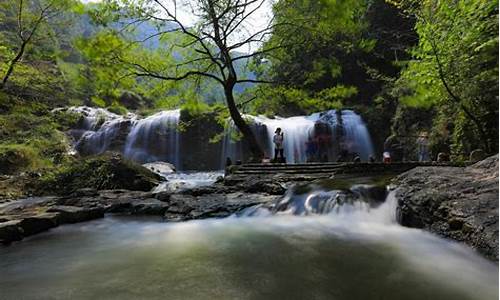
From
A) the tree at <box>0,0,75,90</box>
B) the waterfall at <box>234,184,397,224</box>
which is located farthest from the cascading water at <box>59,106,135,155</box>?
the waterfall at <box>234,184,397,224</box>

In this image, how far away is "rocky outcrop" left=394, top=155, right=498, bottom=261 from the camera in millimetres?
3645

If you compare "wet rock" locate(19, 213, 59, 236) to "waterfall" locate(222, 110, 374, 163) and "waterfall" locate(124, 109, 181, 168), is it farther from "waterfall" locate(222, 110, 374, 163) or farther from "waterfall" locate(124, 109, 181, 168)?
"waterfall" locate(124, 109, 181, 168)

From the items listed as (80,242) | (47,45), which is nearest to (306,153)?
(47,45)

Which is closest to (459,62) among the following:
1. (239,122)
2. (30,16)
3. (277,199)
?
(277,199)

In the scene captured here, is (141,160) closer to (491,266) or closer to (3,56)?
(3,56)

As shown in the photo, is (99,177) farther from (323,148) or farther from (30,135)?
(323,148)

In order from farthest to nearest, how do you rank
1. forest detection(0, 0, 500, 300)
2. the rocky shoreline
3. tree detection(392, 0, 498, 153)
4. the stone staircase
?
the stone staircase, tree detection(392, 0, 498, 153), the rocky shoreline, forest detection(0, 0, 500, 300)

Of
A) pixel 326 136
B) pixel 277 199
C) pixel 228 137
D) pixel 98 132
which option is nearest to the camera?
pixel 277 199

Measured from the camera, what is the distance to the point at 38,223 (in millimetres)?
5809

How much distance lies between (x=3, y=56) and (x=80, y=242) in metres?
8.45

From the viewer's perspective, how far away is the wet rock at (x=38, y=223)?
18.2ft

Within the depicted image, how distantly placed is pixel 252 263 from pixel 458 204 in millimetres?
2877

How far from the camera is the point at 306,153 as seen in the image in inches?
741

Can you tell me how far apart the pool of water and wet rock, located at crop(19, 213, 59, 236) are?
0.31 meters
